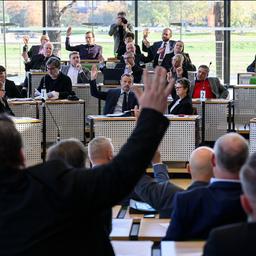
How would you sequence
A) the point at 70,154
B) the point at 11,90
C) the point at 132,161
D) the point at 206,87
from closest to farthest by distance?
the point at 132,161, the point at 70,154, the point at 206,87, the point at 11,90

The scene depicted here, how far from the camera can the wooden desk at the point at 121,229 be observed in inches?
157

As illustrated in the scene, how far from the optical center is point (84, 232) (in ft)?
8.05

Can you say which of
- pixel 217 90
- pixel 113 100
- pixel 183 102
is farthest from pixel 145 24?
pixel 183 102

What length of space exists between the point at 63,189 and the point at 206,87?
830 cm

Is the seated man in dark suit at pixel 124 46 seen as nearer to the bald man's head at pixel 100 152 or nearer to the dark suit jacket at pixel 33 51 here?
the dark suit jacket at pixel 33 51

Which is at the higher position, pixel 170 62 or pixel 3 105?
pixel 170 62

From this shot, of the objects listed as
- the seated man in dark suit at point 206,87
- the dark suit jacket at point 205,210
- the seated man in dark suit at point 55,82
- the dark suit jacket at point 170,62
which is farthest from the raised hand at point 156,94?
the dark suit jacket at point 170,62

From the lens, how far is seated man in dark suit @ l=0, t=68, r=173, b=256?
2.27 meters

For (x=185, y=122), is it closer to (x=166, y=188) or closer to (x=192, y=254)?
(x=166, y=188)

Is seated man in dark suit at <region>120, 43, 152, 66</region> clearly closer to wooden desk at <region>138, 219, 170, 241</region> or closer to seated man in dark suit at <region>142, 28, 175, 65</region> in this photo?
seated man in dark suit at <region>142, 28, 175, 65</region>

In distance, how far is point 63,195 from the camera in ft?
7.57

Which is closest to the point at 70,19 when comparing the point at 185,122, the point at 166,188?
the point at 185,122

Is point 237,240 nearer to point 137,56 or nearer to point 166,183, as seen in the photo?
point 166,183

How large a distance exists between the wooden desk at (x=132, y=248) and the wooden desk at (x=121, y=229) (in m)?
0.26
